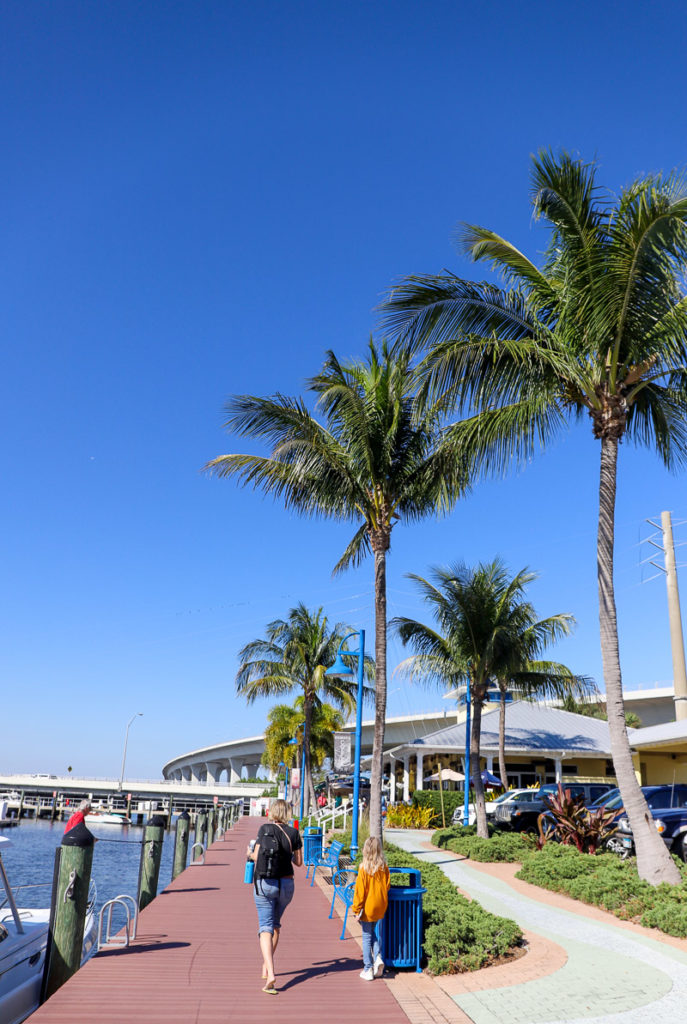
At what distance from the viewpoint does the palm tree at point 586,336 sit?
13086 millimetres

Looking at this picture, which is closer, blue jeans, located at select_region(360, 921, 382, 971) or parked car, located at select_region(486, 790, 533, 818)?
blue jeans, located at select_region(360, 921, 382, 971)

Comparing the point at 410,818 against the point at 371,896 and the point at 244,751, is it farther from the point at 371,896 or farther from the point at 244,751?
the point at 244,751

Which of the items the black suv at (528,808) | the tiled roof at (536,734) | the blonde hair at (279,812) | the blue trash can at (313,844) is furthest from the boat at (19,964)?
the tiled roof at (536,734)

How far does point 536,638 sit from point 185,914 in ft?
61.4

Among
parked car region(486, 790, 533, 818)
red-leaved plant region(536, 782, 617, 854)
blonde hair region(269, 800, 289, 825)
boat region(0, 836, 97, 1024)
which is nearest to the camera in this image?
boat region(0, 836, 97, 1024)

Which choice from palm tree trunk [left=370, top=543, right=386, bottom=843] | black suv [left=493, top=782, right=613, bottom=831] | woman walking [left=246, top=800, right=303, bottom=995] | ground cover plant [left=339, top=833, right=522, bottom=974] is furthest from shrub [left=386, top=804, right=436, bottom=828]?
woman walking [left=246, top=800, right=303, bottom=995]

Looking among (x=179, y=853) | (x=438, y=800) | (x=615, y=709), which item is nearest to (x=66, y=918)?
(x=615, y=709)

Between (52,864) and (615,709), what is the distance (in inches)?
1380

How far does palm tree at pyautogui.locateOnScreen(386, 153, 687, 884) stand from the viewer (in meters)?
13.1

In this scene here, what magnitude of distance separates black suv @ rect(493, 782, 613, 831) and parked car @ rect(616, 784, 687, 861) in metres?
5.94

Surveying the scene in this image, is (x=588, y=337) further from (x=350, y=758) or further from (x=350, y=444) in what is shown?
(x=350, y=758)

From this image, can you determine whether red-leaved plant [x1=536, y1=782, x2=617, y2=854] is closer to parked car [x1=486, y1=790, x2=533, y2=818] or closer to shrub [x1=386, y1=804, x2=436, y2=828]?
parked car [x1=486, y1=790, x2=533, y2=818]

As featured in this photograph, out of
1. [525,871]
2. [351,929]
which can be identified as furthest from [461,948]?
[525,871]

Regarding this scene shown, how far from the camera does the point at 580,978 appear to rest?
8.29 meters
